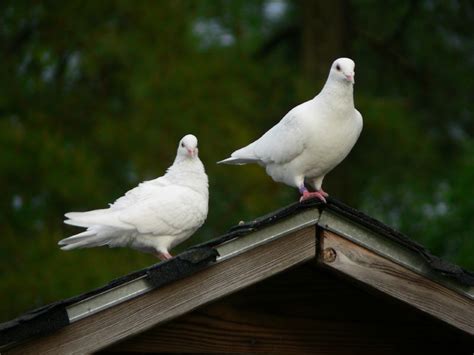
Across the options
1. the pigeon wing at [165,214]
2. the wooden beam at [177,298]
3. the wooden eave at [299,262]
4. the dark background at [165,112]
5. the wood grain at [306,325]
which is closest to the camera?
the wooden beam at [177,298]

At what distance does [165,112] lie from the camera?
16422mm

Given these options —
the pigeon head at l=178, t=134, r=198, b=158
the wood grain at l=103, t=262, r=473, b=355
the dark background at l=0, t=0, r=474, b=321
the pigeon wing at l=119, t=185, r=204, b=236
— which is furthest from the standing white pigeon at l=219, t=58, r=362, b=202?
the dark background at l=0, t=0, r=474, b=321

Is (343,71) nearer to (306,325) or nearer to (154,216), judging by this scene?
(154,216)

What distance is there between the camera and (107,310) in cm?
425

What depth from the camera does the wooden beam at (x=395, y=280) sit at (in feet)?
14.9

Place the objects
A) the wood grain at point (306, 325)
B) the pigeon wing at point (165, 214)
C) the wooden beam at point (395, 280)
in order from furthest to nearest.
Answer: the pigeon wing at point (165, 214) → the wood grain at point (306, 325) → the wooden beam at point (395, 280)

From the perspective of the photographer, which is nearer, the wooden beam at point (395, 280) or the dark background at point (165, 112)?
the wooden beam at point (395, 280)

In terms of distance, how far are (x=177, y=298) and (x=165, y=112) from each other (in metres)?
12.1

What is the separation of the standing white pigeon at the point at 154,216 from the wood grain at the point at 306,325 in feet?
3.50

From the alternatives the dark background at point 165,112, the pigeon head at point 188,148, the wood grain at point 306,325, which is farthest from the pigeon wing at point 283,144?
the dark background at point 165,112

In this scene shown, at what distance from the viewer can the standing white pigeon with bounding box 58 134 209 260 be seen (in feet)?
19.0

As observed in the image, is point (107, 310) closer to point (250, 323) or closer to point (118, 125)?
point (250, 323)

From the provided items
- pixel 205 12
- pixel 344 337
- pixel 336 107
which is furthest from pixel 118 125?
pixel 344 337

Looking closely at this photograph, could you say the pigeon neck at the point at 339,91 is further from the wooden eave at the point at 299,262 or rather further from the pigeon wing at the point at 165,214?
the wooden eave at the point at 299,262
